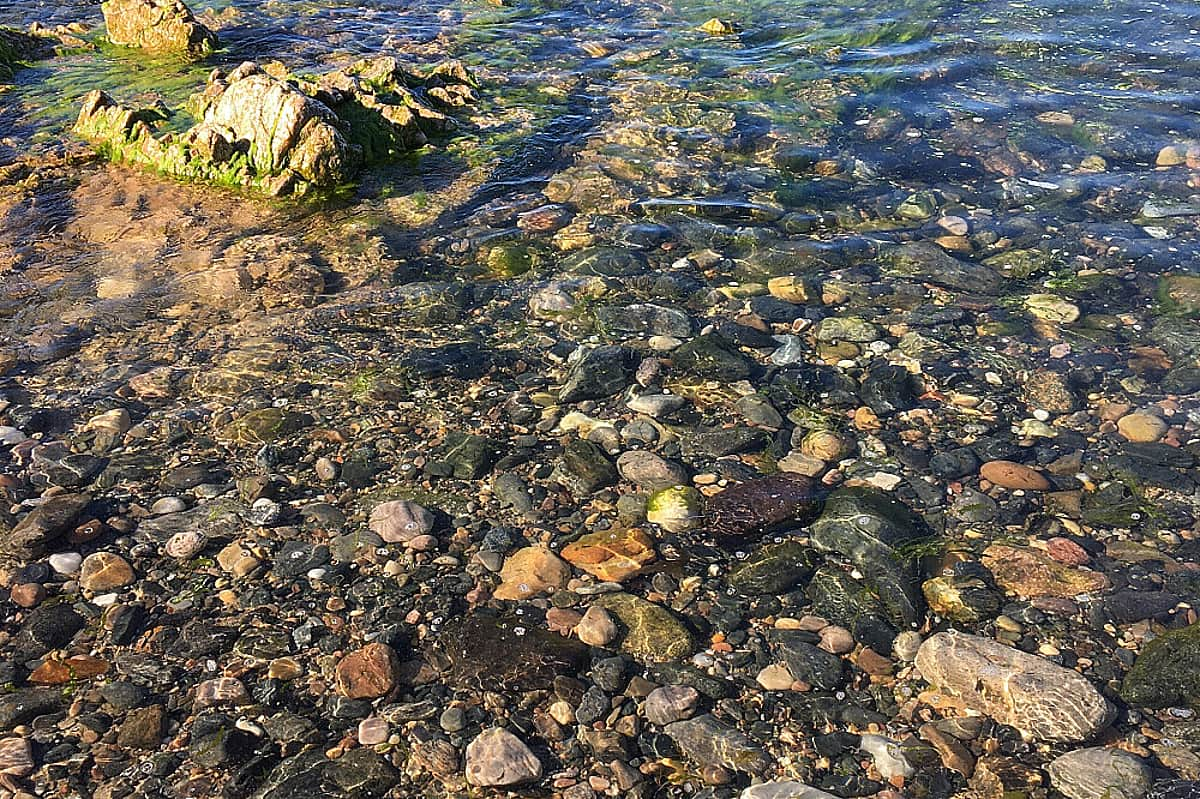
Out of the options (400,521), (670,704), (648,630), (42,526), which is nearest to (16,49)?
(42,526)

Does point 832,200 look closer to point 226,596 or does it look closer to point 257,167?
point 257,167

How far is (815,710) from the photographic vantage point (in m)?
3.49

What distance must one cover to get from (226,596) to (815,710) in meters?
2.60

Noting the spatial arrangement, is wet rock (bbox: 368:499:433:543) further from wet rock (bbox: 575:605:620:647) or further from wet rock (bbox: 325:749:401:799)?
wet rock (bbox: 325:749:401:799)

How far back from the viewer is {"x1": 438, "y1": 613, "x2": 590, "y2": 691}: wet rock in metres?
3.60

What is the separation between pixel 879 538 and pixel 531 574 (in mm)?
1703

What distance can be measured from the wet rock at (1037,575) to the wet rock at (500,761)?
2323 mm

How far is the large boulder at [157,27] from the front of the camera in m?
10.3

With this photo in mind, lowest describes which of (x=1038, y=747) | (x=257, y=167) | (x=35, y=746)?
(x=1038, y=747)

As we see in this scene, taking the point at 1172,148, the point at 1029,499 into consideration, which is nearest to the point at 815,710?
the point at 1029,499

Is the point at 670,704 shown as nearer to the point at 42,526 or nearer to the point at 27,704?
the point at 27,704

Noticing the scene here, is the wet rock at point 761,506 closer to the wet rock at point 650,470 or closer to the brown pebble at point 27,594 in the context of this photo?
the wet rock at point 650,470

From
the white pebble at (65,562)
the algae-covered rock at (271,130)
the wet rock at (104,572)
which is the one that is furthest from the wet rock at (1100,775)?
the algae-covered rock at (271,130)

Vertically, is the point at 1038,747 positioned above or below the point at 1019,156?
below
